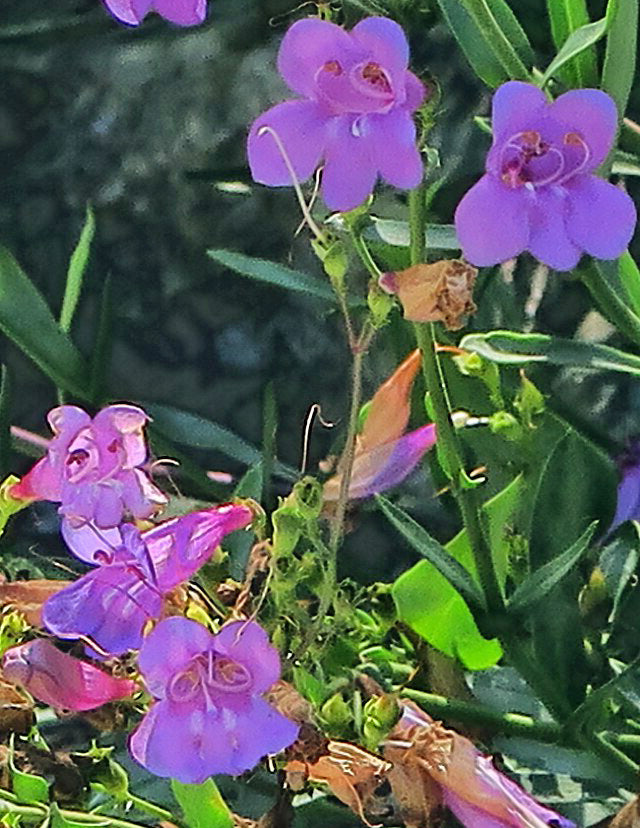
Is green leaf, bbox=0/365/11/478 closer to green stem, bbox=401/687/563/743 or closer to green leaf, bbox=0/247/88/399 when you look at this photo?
green leaf, bbox=0/247/88/399

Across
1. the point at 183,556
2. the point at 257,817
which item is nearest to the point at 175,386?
the point at 257,817

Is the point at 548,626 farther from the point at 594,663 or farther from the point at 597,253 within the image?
the point at 597,253

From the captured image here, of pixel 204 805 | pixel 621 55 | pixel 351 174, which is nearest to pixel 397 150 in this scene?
pixel 351 174

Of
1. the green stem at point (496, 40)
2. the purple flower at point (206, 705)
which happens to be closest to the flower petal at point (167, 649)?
the purple flower at point (206, 705)

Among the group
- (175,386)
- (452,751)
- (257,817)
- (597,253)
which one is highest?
(597,253)

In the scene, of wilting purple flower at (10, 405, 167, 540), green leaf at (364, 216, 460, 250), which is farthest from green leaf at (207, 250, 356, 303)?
wilting purple flower at (10, 405, 167, 540)

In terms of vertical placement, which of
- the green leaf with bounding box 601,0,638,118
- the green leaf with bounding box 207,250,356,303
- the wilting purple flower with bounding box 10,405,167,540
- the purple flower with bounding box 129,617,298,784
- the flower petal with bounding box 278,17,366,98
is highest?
the flower petal with bounding box 278,17,366,98

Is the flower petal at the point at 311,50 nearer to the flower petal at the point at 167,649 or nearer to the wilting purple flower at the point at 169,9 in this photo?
the wilting purple flower at the point at 169,9
